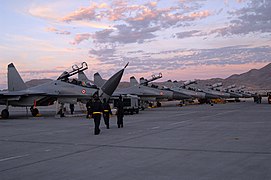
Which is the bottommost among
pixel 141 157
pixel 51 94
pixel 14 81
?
pixel 141 157

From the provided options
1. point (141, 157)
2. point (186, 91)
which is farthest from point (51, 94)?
Result: point (186, 91)

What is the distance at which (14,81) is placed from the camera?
2622cm

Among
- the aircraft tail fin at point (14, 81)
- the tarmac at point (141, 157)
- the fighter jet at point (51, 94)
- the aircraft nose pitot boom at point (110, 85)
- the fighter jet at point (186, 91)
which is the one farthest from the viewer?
the fighter jet at point (186, 91)

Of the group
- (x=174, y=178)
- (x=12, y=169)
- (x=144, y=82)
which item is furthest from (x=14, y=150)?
(x=144, y=82)

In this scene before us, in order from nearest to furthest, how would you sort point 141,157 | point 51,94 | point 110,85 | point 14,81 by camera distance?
point 141,157 → point 110,85 → point 51,94 → point 14,81

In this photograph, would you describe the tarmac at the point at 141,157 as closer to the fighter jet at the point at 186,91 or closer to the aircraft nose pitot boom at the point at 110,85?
A: the aircraft nose pitot boom at the point at 110,85

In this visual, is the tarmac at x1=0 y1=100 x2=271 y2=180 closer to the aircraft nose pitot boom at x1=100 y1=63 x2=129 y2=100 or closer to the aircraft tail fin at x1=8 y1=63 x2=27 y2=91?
the aircraft nose pitot boom at x1=100 y1=63 x2=129 y2=100

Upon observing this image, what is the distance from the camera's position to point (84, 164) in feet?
23.9

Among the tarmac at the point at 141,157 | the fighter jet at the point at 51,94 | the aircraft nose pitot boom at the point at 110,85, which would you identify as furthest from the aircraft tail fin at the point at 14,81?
the tarmac at the point at 141,157

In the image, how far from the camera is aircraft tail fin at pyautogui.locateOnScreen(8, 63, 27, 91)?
26172mm

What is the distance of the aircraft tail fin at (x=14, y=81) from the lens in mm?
26172

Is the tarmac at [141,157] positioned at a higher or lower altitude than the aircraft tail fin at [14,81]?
lower

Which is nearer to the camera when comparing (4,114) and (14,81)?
(4,114)

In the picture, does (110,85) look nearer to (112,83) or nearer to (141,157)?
(112,83)
